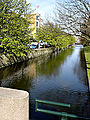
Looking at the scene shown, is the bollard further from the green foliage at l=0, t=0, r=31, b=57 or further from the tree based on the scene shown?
the green foliage at l=0, t=0, r=31, b=57

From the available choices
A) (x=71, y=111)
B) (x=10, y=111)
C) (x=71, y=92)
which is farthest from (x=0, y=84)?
(x=10, y=111)

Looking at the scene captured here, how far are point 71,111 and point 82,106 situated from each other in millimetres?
944

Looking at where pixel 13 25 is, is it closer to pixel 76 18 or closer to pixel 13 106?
pixel 76 18

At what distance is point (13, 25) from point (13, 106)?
16947mm

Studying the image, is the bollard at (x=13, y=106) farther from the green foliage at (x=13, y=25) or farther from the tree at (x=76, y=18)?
the green foliage at (x=13, y=25)

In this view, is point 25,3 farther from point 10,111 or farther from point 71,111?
point 10,111

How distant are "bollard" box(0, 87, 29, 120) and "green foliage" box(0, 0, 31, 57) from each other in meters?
14.5

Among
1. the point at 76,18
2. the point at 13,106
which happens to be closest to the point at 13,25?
the point at 76,18

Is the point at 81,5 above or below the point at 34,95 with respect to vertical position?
above

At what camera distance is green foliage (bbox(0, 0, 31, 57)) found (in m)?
18.8

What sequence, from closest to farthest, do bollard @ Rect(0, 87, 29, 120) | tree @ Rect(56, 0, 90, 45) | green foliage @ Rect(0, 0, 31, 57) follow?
bollard @ Rect(0, 87, 29, 120) < tree @ Rect(56, 0, 90, 45) < green foliage @ Rect(0, 0, 31, 57)

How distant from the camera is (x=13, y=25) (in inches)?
775

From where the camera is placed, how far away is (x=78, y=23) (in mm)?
11070

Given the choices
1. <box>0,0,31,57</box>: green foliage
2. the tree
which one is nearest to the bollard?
the tree
